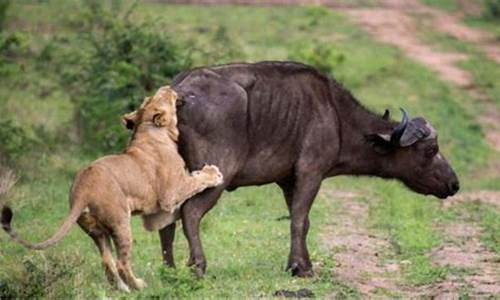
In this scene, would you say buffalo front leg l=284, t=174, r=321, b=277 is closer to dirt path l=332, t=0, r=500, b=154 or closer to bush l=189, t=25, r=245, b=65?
bush l=189, t=25, r=245, b=65

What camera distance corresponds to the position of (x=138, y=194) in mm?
10734

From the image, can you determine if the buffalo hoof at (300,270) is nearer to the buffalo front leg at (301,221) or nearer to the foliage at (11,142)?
the buffalo front leg at (301,221)

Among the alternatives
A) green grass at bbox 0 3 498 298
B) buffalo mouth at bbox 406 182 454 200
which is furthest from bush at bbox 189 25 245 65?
buffalo mouth at bbox 406 182 454 200

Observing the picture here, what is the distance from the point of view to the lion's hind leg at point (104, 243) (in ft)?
34.5

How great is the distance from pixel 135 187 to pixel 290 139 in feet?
5.81

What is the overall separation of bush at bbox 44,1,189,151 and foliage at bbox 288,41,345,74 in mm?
5398

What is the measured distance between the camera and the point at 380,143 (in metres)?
12.5

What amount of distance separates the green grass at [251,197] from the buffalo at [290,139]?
625mm

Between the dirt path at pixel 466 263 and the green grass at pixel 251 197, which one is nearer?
the green grass at pixel 251 197

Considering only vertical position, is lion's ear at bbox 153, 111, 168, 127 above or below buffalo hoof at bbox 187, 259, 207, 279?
above

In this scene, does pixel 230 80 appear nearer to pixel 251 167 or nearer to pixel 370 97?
pixel 251 167

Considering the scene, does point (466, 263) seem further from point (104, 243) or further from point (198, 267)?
point (104, 243)

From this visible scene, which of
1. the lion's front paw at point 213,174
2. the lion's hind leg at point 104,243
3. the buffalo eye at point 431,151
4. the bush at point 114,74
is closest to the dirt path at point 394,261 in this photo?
the buffalo eye at point 431,151

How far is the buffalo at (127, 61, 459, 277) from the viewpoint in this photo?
449 inches
